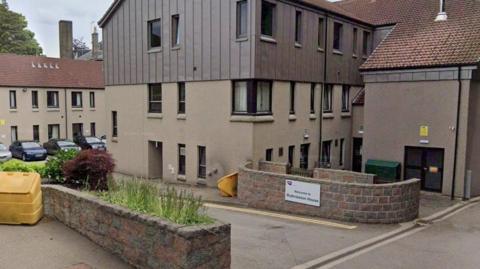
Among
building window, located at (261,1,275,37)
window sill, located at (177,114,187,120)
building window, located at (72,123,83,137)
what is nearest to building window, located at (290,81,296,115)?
building window, located at (261,1,275,37)

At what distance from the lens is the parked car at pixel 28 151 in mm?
33594

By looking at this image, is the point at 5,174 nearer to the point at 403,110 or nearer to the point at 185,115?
the point at 185,115

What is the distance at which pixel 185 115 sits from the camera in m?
21.5

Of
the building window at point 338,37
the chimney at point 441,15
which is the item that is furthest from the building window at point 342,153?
the chimney at point 441,15

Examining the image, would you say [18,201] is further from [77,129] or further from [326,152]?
[77,129]

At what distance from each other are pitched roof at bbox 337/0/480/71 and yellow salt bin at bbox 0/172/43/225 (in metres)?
15.9

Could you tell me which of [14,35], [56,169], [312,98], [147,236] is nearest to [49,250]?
[147,236]

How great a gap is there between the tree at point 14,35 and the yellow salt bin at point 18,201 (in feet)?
187

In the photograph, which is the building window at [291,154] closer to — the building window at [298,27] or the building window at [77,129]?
→ the building window at [298,27]

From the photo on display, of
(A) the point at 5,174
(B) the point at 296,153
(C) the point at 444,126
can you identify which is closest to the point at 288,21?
(B) the point at 296,153

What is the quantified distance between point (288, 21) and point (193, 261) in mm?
15620

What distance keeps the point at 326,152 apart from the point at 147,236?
18.2 m

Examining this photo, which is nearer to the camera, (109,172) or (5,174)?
(5,174)

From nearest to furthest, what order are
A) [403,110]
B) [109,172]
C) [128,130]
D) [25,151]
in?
[109,172] → [403,110] → [128,130] → [25,151]
